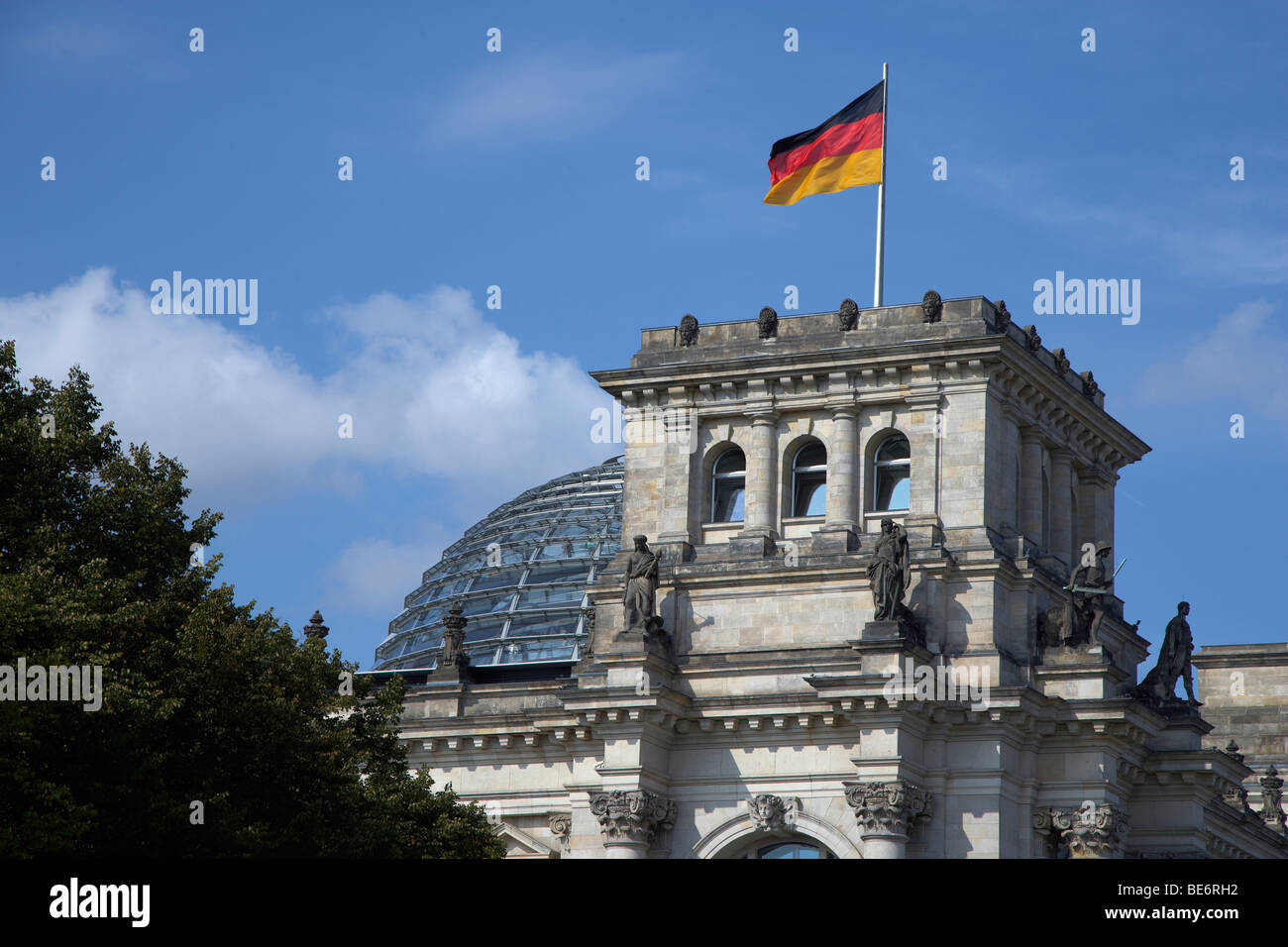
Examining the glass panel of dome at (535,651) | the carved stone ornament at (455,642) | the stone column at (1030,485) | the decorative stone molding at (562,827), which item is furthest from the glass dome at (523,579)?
the stone column at (1030,485)

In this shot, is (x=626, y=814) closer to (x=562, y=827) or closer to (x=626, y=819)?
(x=626, y=819)

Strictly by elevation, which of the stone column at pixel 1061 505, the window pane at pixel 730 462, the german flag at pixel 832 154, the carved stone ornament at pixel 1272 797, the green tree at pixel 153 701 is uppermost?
the german flag at pixel 832 154

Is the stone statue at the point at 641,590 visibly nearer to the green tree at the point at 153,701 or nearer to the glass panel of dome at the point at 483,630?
the green tree at the point at 153,701

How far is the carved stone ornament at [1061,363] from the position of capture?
6856 cm

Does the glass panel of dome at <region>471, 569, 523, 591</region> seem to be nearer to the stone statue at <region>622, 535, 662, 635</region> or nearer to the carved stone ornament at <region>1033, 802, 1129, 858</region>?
the stone statue at <region>622, 535, 662, 635</region>

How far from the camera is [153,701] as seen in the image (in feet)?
154

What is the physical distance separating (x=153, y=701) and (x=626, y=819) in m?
18.4

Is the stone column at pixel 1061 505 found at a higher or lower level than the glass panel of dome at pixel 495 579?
higher

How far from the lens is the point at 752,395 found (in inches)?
2608

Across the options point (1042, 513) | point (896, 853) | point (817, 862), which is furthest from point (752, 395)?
point (817, 862)

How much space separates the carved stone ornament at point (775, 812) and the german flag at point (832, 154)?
19.0m

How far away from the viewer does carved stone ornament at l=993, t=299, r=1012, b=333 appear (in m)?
64.7

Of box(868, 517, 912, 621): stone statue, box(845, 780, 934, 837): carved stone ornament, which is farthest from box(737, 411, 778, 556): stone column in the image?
box(845, 780, 934, 837): carved stone ornament

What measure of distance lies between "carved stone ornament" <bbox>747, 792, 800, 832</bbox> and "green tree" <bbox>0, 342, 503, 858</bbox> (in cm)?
860
